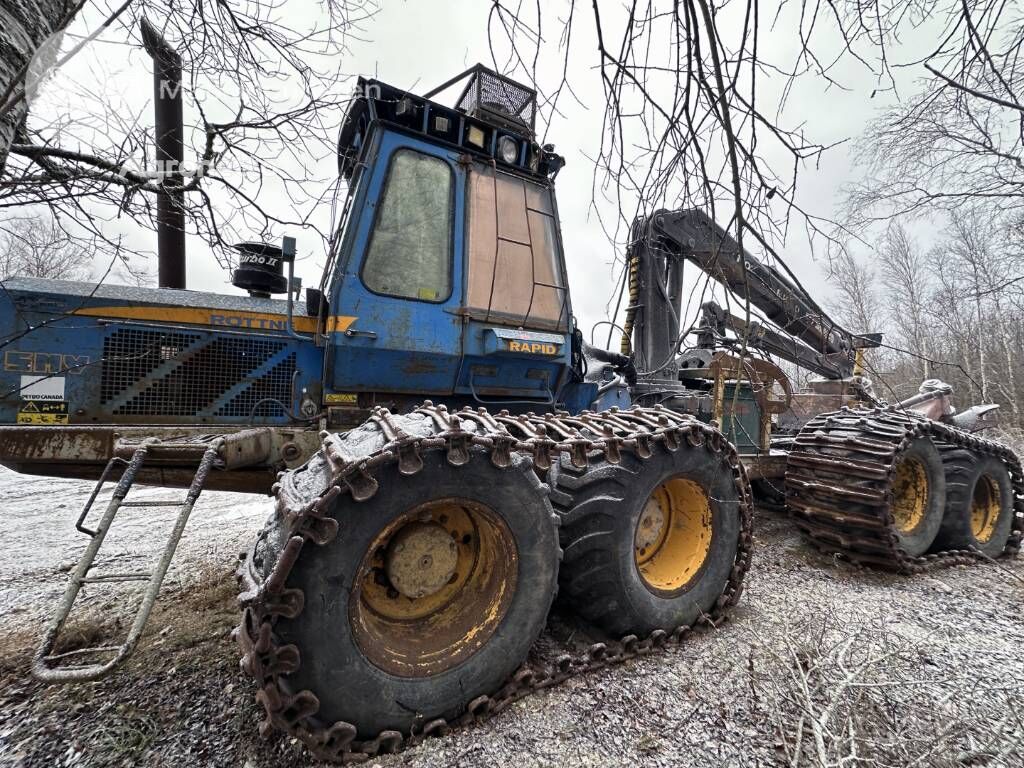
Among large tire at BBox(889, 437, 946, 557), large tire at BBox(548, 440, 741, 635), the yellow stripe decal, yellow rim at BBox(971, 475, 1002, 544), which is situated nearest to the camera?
large tire at BBox(548, 440, 741, 635)

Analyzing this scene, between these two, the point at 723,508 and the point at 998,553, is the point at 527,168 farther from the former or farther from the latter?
the point at 998,553

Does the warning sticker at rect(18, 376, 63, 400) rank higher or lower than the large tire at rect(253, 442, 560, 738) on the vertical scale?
higher

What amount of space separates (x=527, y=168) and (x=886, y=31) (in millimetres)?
2040

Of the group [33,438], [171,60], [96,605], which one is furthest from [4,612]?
[171,60]

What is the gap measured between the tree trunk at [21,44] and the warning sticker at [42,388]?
1223mm

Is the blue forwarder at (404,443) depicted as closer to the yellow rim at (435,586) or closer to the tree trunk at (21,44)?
the yellow rim at (435,586)

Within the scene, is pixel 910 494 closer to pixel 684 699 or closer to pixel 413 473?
pixel 684 699

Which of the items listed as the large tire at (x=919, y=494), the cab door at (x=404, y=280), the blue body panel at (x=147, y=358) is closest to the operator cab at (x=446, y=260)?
the cab door at (x=404, y=280)

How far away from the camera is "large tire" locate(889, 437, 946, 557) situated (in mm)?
3297

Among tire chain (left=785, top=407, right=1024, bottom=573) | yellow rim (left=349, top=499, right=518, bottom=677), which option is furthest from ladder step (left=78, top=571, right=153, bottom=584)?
tire chain (left=785, top=407, right=1024, bottom=573)

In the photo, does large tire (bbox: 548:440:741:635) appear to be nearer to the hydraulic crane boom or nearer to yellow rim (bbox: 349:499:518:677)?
yellow rim (bbox: 349:499:518:677)

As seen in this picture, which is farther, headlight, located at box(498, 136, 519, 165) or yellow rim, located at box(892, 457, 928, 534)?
yellow rim, located at box(892, 457, 928, 534)

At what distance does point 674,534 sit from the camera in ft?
8.04

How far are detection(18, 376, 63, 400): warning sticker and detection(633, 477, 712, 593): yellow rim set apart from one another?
273 cm
